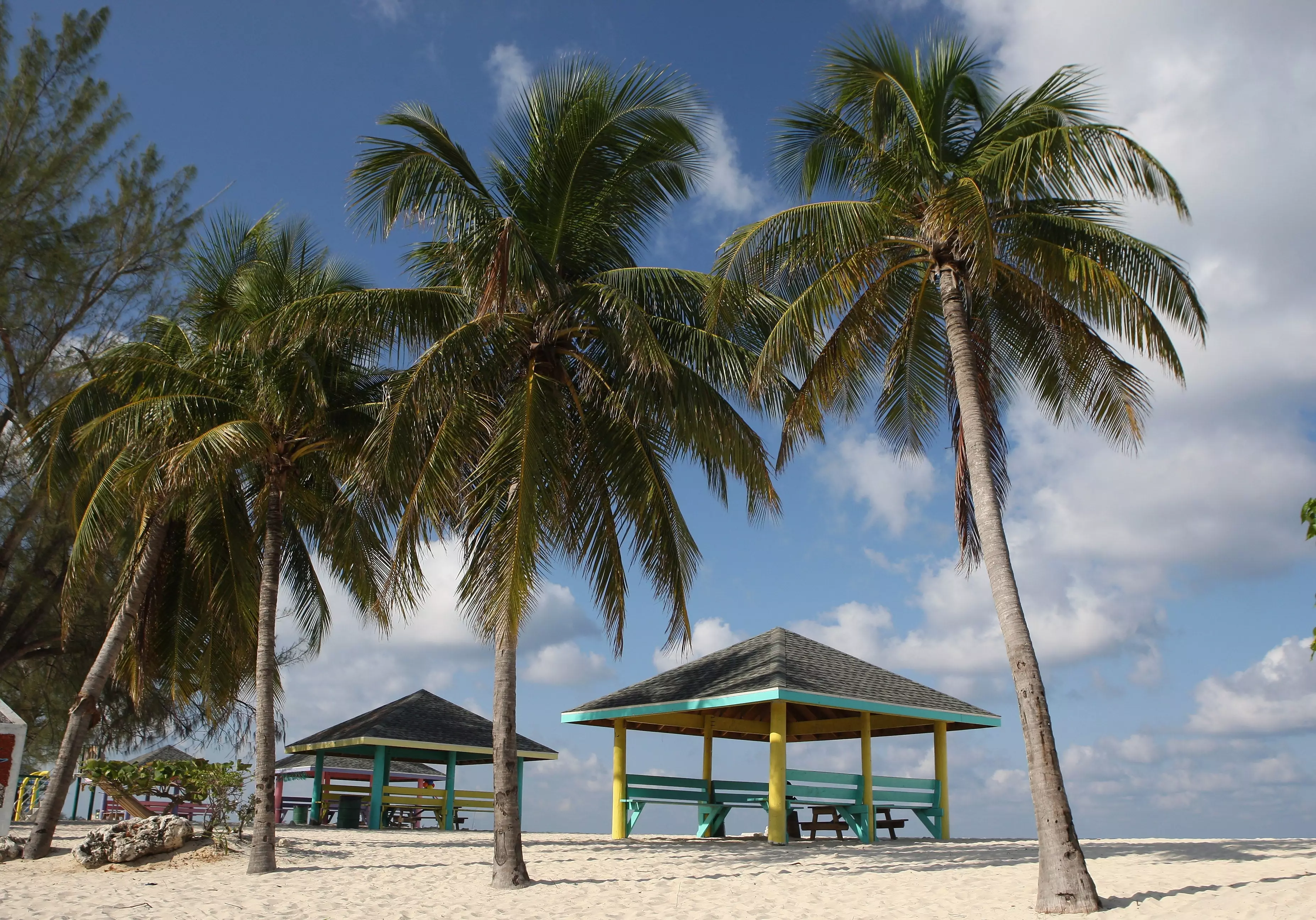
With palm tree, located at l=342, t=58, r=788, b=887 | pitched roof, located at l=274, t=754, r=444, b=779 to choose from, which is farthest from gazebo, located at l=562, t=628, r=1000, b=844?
pitched roof, located at l=274, t=754, r=444, b=779

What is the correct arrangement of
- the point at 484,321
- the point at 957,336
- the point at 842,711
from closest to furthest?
1. the point at 957,336
2. the point at 484,321
3. the point at 842,711

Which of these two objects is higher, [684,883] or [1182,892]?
[1182,892]

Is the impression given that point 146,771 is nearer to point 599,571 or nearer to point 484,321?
point 599,571

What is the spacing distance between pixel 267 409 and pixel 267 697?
3849mm

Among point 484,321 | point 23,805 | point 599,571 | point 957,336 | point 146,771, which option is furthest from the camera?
point 23,805

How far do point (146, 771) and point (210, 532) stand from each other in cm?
382

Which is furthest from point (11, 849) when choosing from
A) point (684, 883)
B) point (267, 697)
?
point (684, 883)

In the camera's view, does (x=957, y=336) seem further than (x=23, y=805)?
No

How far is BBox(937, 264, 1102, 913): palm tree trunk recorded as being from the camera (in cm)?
816

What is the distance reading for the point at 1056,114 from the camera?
10516 millimetres

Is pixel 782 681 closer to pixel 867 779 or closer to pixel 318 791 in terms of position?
pixel 867 779

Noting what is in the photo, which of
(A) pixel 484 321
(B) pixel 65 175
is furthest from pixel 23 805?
(A) pixel 484 321

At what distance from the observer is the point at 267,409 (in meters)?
13.1

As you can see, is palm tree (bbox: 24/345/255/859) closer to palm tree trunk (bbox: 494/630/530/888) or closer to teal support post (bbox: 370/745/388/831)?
teal support post (bbox: 370/745/388/831)
